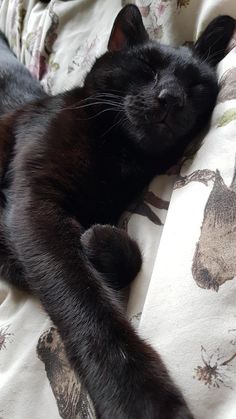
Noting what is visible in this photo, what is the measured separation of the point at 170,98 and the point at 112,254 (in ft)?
0.98

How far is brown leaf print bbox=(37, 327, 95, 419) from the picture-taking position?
2.20ft

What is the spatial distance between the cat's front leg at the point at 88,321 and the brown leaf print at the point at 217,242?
0.13 m

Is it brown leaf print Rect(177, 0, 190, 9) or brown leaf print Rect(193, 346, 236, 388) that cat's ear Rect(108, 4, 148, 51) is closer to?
brown leaf print Rect(177, 0, 190, 9)

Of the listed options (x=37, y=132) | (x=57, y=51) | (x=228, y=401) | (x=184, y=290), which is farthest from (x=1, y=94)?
(x=228, y=401)

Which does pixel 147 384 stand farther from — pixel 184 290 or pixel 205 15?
pixel 205 15

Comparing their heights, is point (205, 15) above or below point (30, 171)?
above

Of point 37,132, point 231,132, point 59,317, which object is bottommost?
point 59,317

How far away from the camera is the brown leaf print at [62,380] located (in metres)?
0.67

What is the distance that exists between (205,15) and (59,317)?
68cm

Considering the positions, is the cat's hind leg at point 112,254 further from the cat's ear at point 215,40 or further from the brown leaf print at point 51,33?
the brown leaf print at point 51,33

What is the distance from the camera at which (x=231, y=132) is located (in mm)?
778

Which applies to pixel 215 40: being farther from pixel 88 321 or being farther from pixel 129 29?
pixel 88 321

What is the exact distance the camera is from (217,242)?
68 centimetres

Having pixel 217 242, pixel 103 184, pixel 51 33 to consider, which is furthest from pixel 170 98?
pixel 51 33
